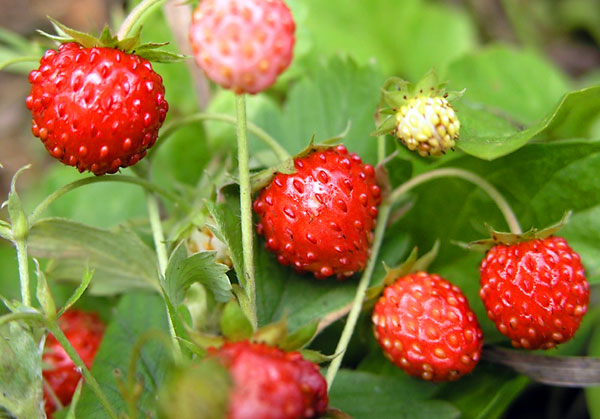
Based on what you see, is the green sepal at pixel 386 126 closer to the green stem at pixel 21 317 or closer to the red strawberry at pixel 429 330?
the red strawberry at pixel 429 330

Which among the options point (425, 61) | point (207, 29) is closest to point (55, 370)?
point (207, 29)

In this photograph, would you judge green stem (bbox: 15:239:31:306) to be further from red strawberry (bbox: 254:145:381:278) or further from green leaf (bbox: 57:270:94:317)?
red strawberry (bbox: 254:145:381:278)

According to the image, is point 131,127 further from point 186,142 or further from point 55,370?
point 186,142

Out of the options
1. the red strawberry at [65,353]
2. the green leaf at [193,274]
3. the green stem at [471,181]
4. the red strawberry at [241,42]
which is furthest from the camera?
the red strawberry at [65,353]

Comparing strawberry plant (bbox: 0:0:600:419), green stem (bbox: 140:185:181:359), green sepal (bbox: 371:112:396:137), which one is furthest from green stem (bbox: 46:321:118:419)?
green sepal (bbox: 371:112:396:137)

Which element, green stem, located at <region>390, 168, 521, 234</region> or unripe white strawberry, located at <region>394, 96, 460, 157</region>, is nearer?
unripe white strawberry, located at <region>394, 96, 460, 157</region>

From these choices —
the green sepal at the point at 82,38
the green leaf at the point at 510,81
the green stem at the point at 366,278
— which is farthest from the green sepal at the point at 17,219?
the green leaf at the point at 510,81

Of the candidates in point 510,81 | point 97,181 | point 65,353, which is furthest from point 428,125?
point 510,81
